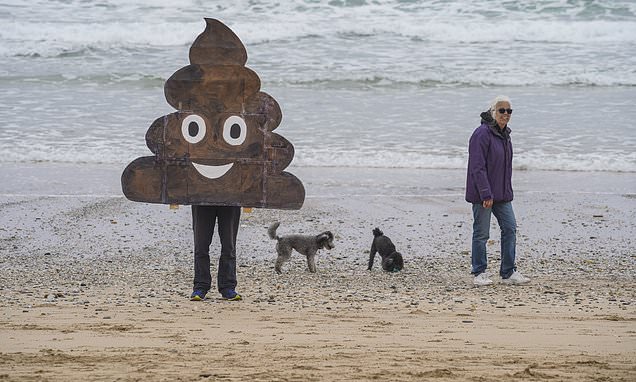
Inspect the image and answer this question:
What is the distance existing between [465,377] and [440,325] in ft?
5.00

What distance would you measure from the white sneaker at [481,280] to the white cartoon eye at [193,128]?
2.85 meters

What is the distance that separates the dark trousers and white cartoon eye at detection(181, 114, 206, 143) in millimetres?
564

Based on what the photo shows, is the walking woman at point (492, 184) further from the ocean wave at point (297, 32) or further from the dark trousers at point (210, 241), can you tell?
the ocean wave at point (297, 32)

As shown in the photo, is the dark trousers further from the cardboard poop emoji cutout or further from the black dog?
the black dog

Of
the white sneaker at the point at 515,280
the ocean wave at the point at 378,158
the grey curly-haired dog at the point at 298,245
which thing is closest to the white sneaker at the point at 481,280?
the white sneaker at the point at 515,280

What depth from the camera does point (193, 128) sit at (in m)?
7.62

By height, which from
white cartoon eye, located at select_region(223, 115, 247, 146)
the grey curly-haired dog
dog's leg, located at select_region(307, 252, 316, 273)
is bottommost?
dog's leg, located at select_region(307, 252, 316, 273)

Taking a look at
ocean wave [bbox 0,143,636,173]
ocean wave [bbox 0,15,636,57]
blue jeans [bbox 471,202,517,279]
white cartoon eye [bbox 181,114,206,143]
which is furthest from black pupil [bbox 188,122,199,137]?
ocean wave [bbox 0,15,636,57]

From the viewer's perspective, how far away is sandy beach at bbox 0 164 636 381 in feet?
19.2

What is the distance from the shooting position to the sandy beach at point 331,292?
5.85 meters

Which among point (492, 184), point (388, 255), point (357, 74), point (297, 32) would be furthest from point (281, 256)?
point (297, 32)

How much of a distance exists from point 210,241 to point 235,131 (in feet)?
3.06

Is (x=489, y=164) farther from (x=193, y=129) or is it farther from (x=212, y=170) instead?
(x=193, y=129)

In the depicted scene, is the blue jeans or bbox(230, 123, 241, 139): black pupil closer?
bbox(230, 123, 241, 139): black pupil
